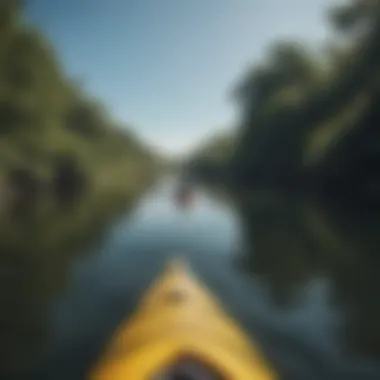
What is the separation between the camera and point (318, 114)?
43.3 feet

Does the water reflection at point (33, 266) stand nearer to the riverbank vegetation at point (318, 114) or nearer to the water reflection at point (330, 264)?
the water reflection at point (330, 264)

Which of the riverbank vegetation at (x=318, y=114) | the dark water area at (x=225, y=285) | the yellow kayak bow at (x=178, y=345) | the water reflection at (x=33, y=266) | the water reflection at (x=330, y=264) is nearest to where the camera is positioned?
the yellow kayak bow at (x=178, y=345)

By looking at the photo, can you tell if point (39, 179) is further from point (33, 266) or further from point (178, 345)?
point (178, 345)

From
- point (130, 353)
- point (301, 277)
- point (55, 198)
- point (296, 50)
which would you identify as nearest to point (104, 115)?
point (55, 198)

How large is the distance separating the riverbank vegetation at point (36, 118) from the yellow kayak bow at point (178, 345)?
28.6 feet

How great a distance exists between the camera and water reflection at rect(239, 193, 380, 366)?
11.0ft

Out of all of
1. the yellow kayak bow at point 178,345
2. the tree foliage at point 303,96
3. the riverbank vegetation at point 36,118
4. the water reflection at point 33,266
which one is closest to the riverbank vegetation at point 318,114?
the tree foliage at point 303,96

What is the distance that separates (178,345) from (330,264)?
346 cm

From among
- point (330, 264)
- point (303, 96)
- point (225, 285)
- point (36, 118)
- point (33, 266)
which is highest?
point (303, 96)

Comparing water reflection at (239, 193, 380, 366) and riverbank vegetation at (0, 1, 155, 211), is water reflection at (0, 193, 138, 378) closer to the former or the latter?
riverbank vegetation at (0, 1, 155, 211)

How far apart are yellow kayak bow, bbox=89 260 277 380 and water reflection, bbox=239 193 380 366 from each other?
1.09 meters

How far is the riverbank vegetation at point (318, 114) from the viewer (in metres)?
10.2

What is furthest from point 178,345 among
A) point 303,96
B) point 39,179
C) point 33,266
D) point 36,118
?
point 303,96

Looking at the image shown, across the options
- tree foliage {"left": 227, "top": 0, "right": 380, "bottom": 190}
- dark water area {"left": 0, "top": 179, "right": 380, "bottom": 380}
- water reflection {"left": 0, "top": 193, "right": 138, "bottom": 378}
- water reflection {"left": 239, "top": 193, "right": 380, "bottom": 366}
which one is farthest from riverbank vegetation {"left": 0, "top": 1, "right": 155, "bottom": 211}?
water reflection {"left": 239, "top": 193, "right": 380, "bottom": 366}
